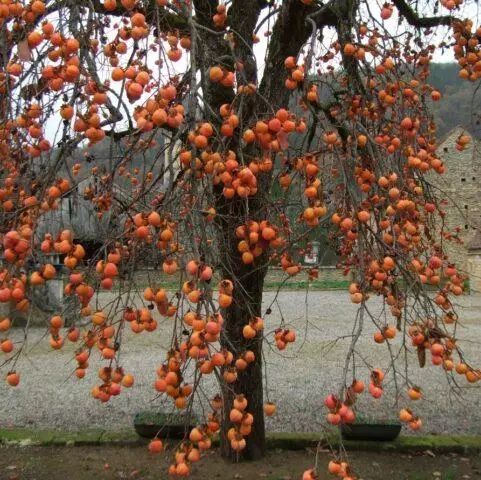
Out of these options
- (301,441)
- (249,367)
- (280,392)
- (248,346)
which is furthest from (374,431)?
(280,392)

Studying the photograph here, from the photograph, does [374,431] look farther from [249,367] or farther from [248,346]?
[248,346]

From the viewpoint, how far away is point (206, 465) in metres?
4.03

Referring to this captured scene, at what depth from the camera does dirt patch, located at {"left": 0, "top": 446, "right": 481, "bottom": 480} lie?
3.93m

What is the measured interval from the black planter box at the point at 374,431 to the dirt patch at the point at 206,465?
14cm

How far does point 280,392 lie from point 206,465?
2504 millimetres

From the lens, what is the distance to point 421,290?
2.26 meters

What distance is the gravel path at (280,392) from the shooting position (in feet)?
18.1

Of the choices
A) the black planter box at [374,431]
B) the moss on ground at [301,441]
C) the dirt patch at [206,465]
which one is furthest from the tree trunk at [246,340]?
the black planter box at [374,431]

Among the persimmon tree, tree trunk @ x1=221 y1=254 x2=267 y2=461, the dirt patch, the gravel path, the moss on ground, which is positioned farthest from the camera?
the gravel path

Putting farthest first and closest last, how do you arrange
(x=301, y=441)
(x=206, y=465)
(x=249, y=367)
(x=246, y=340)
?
(x=301, y=441) < (x=206, y=465) < (x=249, y=367) < (x=246, y=340)

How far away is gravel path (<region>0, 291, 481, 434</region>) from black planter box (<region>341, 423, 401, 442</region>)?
46cm

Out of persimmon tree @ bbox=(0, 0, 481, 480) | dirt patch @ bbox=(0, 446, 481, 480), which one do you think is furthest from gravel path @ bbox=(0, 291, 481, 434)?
persimmon tree @ bbox=(0, 0, 481, 480)

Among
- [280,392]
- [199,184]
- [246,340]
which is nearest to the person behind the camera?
[199,184]

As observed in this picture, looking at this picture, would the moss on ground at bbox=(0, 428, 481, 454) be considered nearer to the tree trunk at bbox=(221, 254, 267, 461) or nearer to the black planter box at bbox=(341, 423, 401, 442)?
the black planter box at bbox=(341, 423, 401, 442)
